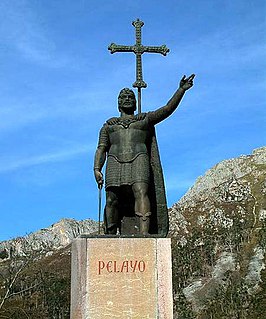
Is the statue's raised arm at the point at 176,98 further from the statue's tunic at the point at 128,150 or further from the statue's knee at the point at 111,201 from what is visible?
the statue's knee at the point at 111,201

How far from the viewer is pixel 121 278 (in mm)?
9727

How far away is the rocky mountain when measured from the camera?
9711 cm

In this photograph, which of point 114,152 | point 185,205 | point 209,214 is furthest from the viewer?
point 185,205

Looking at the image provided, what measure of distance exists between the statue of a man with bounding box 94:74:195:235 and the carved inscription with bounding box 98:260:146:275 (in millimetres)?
804

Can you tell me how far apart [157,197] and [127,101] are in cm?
207

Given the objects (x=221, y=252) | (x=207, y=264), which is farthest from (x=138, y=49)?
(x=221, y=252)

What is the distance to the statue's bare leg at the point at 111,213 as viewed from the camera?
35.4ft

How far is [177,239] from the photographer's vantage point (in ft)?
519

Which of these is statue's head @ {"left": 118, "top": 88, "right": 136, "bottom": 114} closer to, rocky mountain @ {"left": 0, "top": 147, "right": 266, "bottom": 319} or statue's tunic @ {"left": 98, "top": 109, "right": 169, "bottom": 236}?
statue's tunic @ {"left": 98, "top": 109, "right": 169, "bottom": 236}

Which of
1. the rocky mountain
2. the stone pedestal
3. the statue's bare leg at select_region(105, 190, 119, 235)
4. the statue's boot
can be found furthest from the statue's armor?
the rocky mountain

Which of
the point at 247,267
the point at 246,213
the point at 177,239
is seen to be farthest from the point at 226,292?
the point at 246,213

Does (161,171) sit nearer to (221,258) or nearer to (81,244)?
(81,244)

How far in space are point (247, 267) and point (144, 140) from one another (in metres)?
116

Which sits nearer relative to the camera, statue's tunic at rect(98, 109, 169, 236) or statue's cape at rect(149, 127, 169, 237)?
statue's tunic at rect(98, 109, 169, 236)
